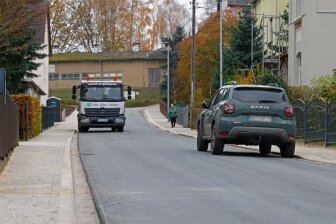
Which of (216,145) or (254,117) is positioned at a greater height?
(254,117)

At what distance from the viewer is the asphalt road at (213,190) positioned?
963 centimetres

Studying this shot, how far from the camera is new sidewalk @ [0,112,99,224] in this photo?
9.54 m

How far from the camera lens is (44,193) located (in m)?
11.9

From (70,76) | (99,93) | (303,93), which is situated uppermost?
(70,76)

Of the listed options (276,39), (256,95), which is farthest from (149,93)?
(256,95)

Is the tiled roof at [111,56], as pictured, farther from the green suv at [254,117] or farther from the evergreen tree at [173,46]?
the green suv at [254,117]

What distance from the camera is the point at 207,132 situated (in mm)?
21766

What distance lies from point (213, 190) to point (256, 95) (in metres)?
8.18

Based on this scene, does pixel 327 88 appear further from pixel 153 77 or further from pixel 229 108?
pixel 153 77

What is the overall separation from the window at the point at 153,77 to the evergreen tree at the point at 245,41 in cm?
4664

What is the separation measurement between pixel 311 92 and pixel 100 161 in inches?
532

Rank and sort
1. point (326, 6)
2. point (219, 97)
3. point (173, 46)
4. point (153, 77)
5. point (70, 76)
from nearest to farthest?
point (219, 97) < point (326, 6) < point (173, 46) < point (153, 77) < point (70, 76)

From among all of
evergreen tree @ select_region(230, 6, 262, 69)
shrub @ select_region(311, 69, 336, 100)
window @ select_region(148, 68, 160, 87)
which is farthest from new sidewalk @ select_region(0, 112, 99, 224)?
window @ select_region(148, 68, 160, 87)

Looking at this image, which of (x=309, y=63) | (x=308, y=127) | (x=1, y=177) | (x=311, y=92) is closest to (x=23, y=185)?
(x=1, y=177)
